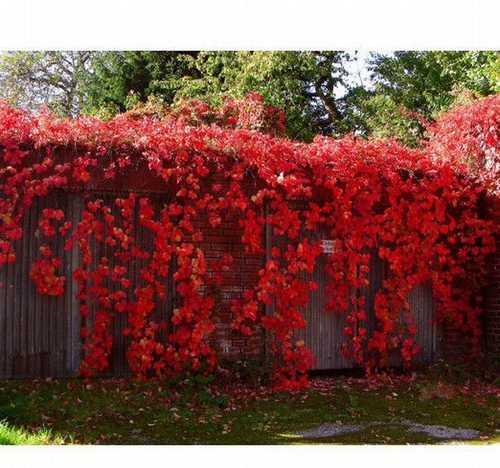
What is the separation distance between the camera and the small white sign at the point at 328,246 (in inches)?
374

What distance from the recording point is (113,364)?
840 cm

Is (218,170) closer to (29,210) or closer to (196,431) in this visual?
(29,210)

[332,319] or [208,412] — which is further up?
[332,319]

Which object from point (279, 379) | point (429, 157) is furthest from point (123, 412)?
point (429, 157)

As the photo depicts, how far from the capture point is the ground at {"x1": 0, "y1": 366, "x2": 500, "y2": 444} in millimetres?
6355

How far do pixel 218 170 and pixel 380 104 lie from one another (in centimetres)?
955

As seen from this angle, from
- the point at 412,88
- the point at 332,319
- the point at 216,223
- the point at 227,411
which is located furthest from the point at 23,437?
the point at 412,88

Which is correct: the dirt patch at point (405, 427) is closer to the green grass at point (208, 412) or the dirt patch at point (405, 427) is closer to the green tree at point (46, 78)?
the green grass at point (208, 412)

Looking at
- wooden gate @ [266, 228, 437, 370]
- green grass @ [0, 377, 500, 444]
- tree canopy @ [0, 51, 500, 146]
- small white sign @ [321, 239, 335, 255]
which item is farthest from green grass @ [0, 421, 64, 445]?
tree canopy @ [0, 51, 500, 146]

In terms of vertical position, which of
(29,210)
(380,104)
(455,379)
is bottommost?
(455,379)

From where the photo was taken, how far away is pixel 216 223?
27.9 feet

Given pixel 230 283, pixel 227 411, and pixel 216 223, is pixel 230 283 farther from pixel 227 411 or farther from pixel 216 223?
pixel 227 411

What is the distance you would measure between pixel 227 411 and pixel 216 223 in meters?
2.21

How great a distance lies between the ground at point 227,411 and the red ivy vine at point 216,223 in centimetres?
56
